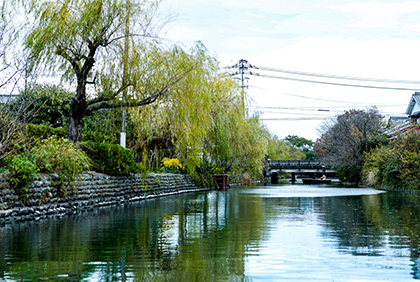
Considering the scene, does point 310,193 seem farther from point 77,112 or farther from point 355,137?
point 355,137

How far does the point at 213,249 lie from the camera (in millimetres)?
7766

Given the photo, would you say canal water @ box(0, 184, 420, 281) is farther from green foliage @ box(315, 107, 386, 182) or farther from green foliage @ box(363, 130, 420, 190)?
green foliage @ box(315, 107, 386, 182)

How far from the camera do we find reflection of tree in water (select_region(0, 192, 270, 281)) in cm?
596

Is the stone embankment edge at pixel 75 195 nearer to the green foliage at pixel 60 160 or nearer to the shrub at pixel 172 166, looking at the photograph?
the green foliage at pixel 60 160

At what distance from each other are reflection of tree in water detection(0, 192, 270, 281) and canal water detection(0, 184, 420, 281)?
1 cm

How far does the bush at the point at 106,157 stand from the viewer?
62.0 feet

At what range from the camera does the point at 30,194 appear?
12.9 m

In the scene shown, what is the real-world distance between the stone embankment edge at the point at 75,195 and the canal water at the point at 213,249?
57cm

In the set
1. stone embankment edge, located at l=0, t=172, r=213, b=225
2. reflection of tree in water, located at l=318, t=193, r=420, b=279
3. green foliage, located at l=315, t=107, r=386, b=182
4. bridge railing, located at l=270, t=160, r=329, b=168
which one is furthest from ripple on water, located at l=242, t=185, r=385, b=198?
bridge railing, located at l=270, t=160, r=329, b=168

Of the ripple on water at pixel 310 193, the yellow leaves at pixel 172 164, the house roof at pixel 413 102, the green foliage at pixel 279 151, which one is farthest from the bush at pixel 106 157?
the green foliage at pixel 279 151

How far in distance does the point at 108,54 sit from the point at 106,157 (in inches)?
151


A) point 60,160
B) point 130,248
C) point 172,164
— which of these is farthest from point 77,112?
point 172,164

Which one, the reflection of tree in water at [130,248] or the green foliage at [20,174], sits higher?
the green foliage at [20,174]

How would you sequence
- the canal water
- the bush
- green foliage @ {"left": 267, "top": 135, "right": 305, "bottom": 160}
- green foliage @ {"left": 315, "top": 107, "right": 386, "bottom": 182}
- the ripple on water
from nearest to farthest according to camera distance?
1. the canal water
2. the bush
3. the ripple on water
4. green foliage @ {"left": 315, "top": 107, "right": 386, "bottom": 182}
5. green foliage @ {"left": 267, "top": 135, "right": 305, "bottom": 160}
